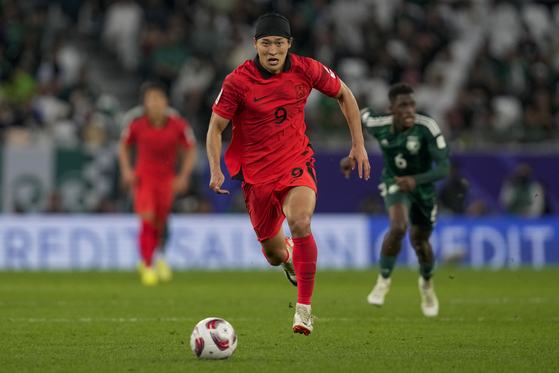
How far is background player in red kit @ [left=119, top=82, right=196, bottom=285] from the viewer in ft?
44.7

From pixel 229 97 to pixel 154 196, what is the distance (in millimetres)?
7009

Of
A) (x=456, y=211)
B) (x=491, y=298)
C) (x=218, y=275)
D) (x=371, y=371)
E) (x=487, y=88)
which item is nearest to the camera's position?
(x=371, y=371)

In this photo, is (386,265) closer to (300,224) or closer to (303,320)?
(300,224)

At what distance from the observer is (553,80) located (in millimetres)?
21641

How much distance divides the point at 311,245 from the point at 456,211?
1173 cm

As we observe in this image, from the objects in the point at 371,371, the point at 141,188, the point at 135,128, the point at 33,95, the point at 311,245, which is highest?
the point at 33,95

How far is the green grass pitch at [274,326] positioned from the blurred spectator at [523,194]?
397cm

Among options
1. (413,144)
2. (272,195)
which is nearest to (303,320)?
(272,195)

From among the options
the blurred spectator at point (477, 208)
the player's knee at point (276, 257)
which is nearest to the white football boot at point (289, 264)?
the player's knee at point (276, 257)

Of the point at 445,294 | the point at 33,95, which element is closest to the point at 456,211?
the point at 445,294

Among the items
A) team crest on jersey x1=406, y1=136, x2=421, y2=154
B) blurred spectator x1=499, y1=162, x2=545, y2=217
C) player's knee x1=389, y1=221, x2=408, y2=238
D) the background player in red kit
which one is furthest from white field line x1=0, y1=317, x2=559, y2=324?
blurred spectator x1=499, y1=162, x2=545, y2=217

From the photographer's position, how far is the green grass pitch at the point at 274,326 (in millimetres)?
5941

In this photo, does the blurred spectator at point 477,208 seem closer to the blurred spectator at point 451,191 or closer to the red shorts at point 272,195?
the blurred spectator at point 451,191

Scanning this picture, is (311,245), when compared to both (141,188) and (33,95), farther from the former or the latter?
(33,95)
